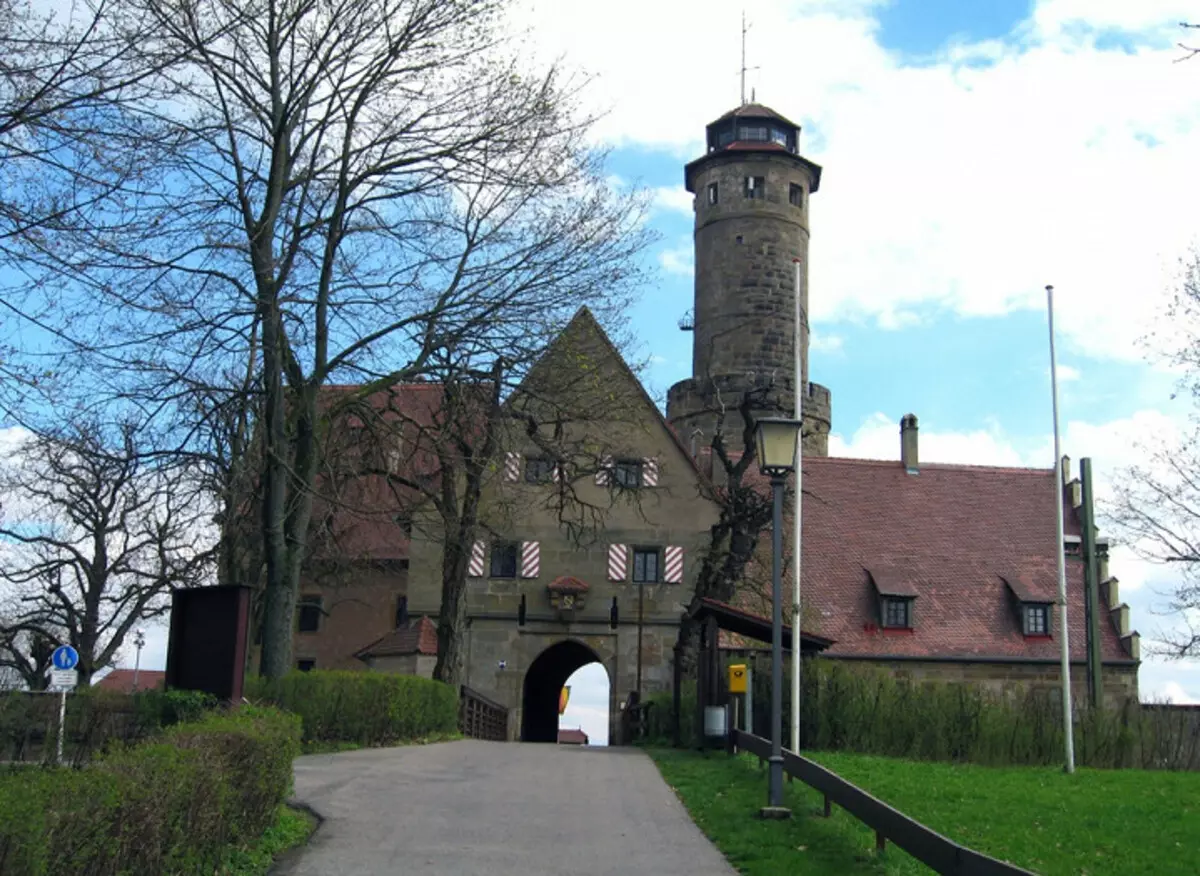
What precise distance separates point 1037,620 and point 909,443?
335 inches

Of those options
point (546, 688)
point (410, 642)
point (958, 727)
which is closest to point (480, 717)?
point (410, 642)

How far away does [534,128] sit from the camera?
19625 millimetres

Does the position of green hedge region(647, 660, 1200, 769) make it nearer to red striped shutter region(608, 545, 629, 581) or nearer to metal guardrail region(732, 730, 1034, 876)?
metal guardrail region(732, 730, 1034, 876)

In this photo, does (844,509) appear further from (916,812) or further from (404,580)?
(916,812)

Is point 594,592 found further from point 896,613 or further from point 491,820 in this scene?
Result: point 491,820

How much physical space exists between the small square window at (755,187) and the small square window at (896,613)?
58.5 ft

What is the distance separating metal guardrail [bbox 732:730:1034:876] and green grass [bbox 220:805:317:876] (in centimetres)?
441

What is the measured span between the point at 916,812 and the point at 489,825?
3.94 metres

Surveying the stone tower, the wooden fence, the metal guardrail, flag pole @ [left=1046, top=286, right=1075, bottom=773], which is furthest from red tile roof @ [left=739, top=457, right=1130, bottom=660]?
the metal guardrail

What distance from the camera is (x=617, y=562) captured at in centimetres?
3850

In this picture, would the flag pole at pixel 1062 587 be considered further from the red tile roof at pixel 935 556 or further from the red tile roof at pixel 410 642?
the red tile roof at pixel 410 642

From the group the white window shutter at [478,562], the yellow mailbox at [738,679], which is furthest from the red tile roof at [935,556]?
the yellow mailbox at [738,679]

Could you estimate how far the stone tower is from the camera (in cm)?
5028

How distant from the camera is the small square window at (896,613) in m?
40.8
